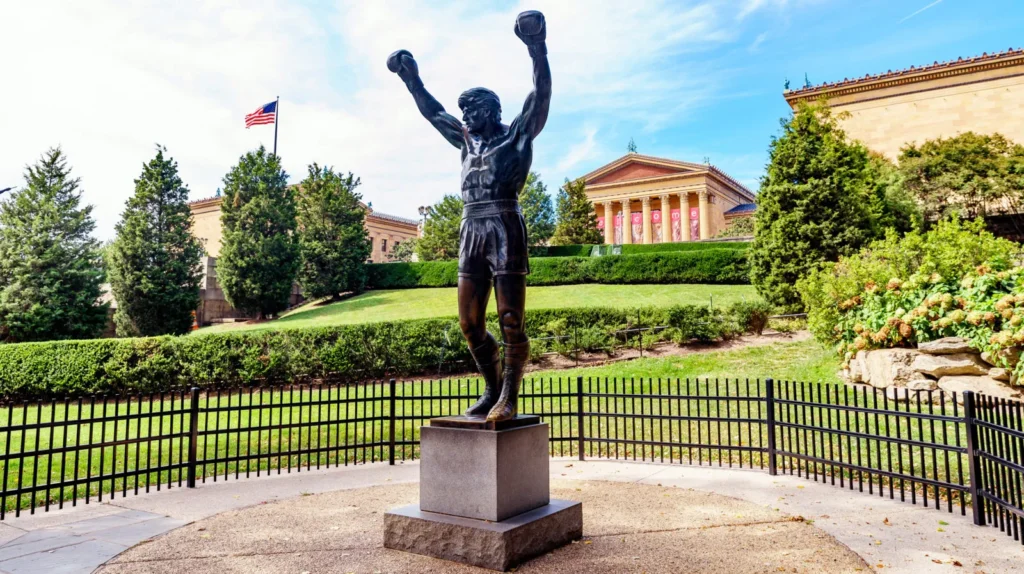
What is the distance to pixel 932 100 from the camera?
4091cm

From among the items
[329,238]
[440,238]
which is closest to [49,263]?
[329,238]

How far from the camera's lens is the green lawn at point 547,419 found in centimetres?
725

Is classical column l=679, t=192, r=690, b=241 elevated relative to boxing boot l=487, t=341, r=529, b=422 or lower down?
elevated

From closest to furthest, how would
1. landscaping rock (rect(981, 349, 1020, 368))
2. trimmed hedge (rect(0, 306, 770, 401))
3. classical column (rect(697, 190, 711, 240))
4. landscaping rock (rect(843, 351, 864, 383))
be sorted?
landscaping rock (rect(981, 349, 1020, 368)) < landscaping rock (rect(843, 351, 864, 383)) < trimmed hedge (rect(0, 306, 770, 401)) < classical column (rect(697, 190, 711, 240))

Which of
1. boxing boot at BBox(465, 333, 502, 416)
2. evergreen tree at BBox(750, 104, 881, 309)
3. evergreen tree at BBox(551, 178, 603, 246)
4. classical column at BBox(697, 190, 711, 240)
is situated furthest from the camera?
classical column at BBox(697, 190, 711, 240)

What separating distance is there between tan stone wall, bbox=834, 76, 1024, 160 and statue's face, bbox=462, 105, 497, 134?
4366 centimetres

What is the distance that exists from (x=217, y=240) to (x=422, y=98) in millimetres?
59854

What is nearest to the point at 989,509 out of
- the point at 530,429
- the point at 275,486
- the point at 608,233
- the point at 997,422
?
the point at 997,422

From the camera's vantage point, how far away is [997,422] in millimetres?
5375

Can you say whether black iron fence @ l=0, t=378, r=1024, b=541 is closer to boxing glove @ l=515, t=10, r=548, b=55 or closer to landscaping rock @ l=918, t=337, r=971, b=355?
landscaping rock @ l=918, t=337, r=971, b=355

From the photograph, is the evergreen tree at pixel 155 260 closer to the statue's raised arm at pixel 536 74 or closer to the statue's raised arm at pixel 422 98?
the statue's raised arm at pixel 422 98

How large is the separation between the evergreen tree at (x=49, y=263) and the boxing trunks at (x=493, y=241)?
91.2 ft

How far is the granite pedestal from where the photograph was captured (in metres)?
4.52

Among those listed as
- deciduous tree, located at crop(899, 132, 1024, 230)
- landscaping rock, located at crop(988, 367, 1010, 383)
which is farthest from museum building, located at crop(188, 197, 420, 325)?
deciduous tree, located at crop(899, 132, 1024, 230)
